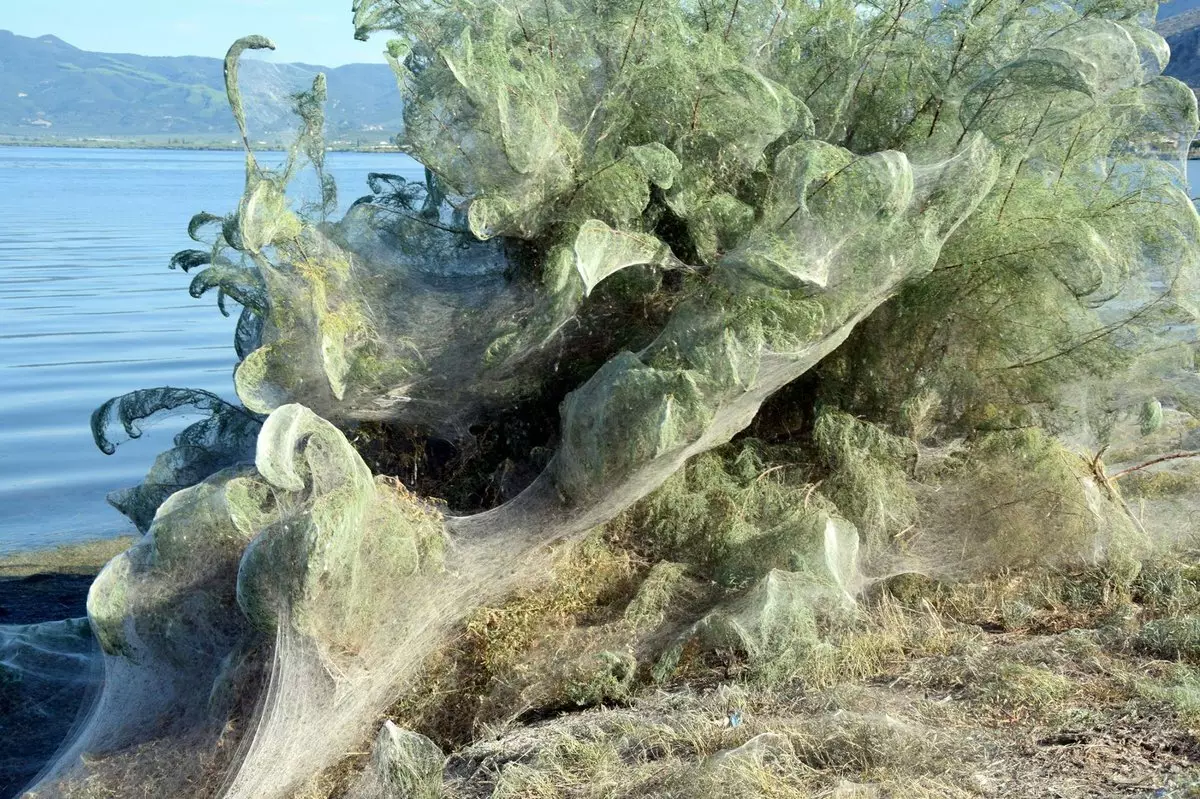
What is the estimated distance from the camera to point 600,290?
554 cm

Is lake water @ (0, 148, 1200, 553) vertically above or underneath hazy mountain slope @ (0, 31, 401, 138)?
underneath

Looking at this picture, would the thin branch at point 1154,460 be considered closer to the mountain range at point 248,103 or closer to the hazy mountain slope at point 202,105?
the mountain range at point 248,103

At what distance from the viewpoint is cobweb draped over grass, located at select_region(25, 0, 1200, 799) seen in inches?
182

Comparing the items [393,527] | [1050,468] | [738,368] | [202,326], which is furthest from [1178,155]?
[202,326]

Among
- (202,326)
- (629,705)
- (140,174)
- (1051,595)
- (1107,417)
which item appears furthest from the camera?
(140,174)

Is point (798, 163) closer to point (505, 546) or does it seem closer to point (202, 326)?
point (505, 546)

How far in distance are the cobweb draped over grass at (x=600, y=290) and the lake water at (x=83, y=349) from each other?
1.00 meters

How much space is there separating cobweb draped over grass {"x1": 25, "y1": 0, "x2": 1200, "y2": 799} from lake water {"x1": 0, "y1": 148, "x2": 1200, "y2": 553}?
1.00 meters

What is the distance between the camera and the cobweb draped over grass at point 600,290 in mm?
4625

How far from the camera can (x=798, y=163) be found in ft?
16.1

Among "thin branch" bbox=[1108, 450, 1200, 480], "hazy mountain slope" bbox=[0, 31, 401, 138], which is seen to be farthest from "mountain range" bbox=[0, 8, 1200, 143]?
"thin branch" bbox=[1108, 450, 1200, 480]

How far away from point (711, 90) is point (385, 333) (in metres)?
1.79

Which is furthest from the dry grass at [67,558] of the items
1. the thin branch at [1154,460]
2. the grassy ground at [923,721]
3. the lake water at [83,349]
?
the thin branch at [1154,460]

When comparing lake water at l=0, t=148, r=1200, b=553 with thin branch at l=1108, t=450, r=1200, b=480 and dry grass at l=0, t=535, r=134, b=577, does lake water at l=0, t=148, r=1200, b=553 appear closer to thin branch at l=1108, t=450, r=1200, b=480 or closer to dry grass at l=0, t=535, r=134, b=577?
dry grass at l=0, t=535, r=134, b=577
